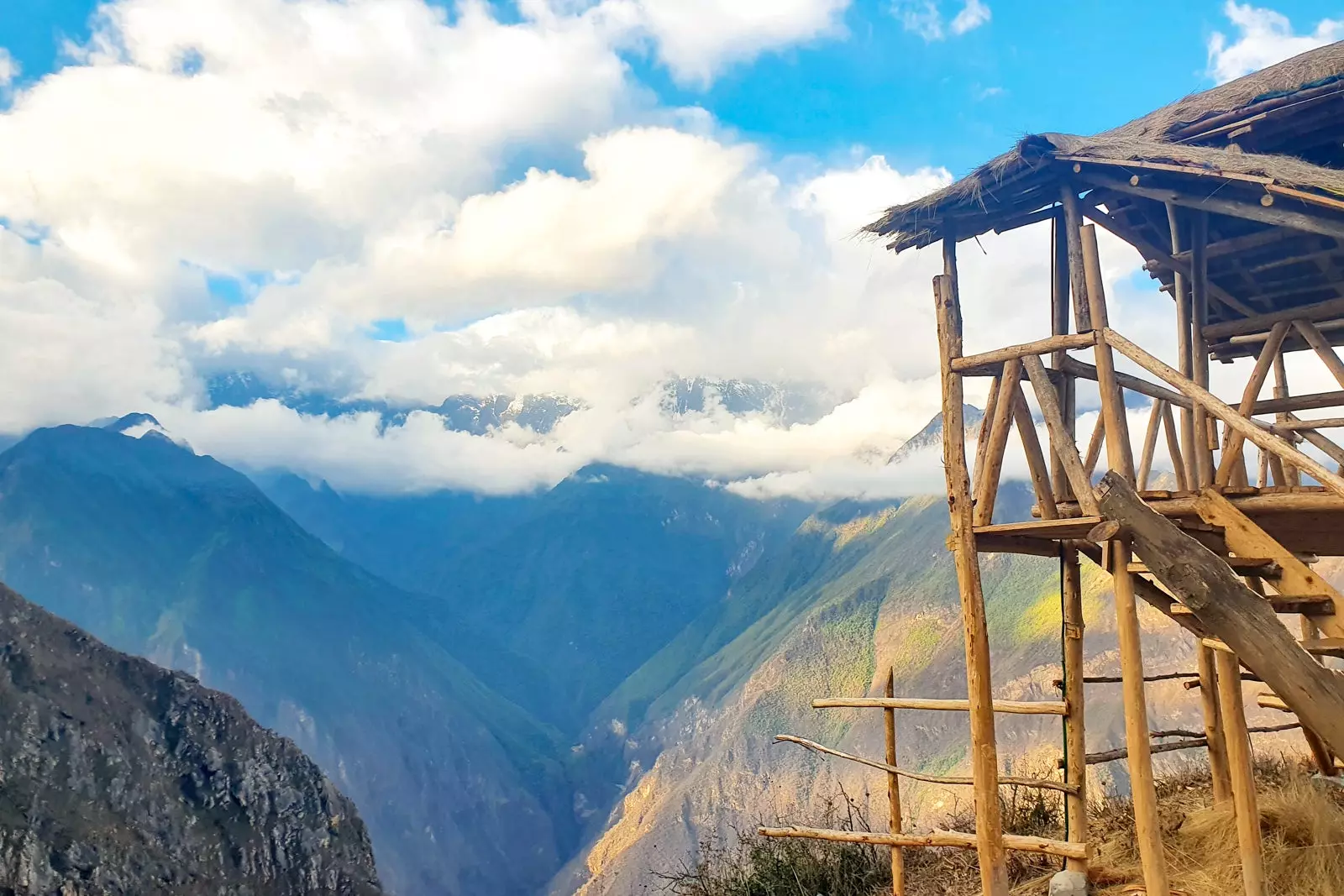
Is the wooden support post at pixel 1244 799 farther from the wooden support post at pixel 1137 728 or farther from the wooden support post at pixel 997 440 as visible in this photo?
the wooden support post at pixel 997 440

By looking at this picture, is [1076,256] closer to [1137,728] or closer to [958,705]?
[1137,728]

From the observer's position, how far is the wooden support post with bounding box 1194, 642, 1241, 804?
8.56 metres

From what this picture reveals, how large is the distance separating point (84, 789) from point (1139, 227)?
51.9 m

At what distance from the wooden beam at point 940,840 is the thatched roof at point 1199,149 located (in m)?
5.11

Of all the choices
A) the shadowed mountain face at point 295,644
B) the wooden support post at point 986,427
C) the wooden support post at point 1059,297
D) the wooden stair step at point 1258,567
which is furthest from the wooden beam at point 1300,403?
the shadowed mountain face at point 295,644

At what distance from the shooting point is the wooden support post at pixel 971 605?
7.12 meters

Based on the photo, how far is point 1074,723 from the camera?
308 inches

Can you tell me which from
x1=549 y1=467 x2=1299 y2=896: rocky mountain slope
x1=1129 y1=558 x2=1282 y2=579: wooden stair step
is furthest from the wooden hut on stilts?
x1=549 y1=467 x2=1299 y2=896: rocky mountain slope

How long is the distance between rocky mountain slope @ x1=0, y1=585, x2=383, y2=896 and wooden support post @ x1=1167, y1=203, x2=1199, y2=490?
44.3m

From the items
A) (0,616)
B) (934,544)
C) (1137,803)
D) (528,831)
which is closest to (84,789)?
(0,616)

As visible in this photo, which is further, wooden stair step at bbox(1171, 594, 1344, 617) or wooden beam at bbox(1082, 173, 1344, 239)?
wooden beam at bbox(1082, 173, 1344, 239)

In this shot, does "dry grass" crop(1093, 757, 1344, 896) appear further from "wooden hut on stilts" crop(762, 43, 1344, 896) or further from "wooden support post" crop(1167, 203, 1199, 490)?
"wooden support post" crop(1167, 203, 1199, 490)

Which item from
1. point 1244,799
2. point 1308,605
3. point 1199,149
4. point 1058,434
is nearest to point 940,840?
point 1244,799

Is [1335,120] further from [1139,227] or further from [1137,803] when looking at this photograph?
[1137,803]
